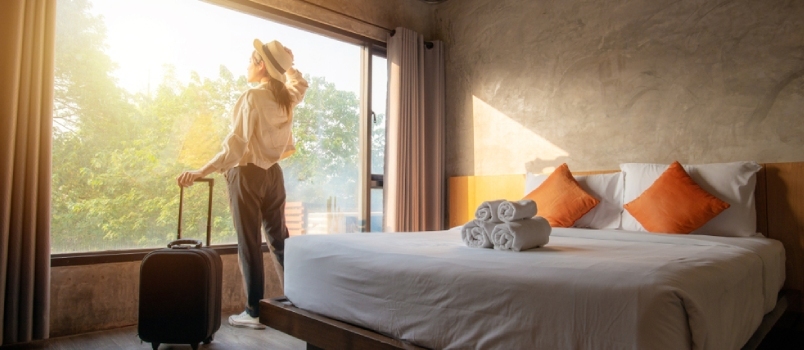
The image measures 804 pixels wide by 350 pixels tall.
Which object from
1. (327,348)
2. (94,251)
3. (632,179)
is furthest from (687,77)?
(94,251)

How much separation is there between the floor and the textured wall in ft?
3.22

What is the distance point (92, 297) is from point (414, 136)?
8.80 feet

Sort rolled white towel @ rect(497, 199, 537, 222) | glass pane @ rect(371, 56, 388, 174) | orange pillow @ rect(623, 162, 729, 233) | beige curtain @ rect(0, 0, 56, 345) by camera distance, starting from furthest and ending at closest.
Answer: glass pane @ rect(371, 56, 388, 174) < orange pillow @ rect(623, 162, 729, 233) < beige curtain @ rect(0, 0, 56, 345) < rolled white towel @ rect(497, 199, 537, 222)

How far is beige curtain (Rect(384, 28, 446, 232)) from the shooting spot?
14.5 feet

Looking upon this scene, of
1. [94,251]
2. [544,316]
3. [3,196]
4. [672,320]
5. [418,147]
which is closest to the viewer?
[672,320]

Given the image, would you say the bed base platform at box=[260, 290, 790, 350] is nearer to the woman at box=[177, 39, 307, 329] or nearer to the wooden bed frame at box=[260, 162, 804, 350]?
the wooden bed frame at box=[260, 162, 804, 350]

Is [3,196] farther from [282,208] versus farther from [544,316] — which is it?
[544,316]

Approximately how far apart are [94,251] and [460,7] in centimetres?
360

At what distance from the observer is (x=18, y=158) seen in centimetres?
262

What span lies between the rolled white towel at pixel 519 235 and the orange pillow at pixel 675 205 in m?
1.11

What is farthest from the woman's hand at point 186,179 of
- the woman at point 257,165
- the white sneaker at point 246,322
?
the white sneaker at point 246,322

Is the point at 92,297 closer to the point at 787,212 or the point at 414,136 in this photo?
the point at 414,136

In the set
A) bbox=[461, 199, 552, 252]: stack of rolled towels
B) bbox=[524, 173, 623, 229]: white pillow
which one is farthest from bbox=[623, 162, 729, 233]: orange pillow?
bbox=[461, 199, 552, 252]: stack of rolled towels

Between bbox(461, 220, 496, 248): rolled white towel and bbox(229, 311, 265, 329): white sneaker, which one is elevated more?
bbox(461, 220, 496, 248): rolled white towel
